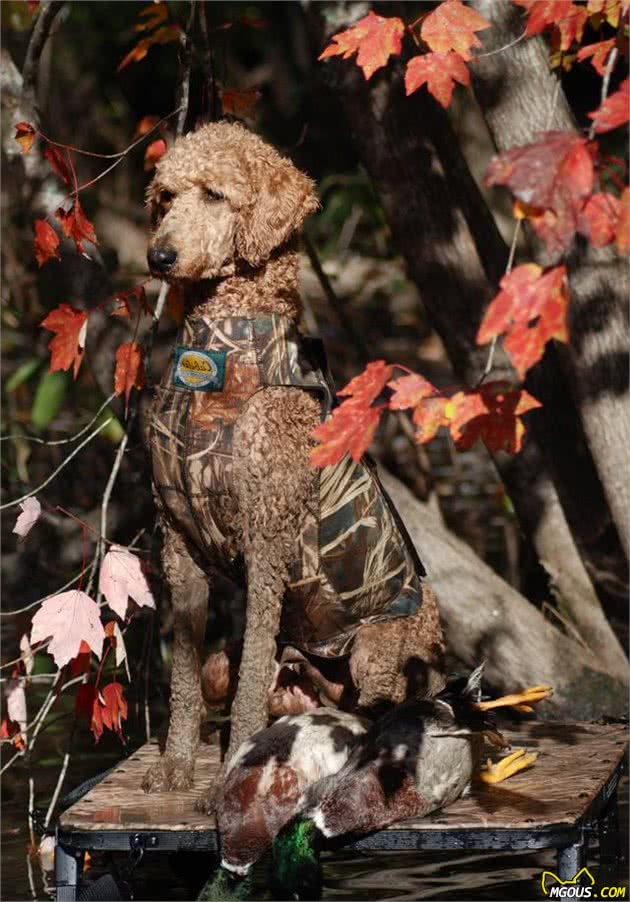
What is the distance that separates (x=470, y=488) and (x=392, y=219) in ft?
15.9

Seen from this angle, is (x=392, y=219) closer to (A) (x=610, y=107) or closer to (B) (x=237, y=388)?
(B) (x=237, y=388)

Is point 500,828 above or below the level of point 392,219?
below

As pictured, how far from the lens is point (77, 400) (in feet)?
31.4

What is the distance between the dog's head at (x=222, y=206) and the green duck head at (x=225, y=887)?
4.79 ft

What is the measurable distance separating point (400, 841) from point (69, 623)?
42.7 inches

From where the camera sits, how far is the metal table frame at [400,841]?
12.0 feet

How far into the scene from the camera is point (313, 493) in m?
3.99

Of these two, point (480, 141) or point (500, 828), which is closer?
point (500, 828)

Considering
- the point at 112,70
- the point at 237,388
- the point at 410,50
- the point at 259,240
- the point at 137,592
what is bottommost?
the point at 137,592

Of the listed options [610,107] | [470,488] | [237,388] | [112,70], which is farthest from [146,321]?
[112,70]

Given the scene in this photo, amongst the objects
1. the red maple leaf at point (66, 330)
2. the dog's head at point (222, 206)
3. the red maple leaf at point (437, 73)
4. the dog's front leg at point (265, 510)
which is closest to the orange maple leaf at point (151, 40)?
the red maple leaf at point (66, 330)

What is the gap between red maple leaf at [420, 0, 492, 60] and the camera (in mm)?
3947

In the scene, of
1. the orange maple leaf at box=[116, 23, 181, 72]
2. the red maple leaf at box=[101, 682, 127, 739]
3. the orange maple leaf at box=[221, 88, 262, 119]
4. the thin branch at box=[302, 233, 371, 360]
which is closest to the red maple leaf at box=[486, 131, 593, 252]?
the red maple leaf at box=[101, 682, 127, 739]

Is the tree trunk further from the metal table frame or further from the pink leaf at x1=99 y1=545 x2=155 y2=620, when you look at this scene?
the pink leaf at x1=99 y1=545 x2=155 y2=620
